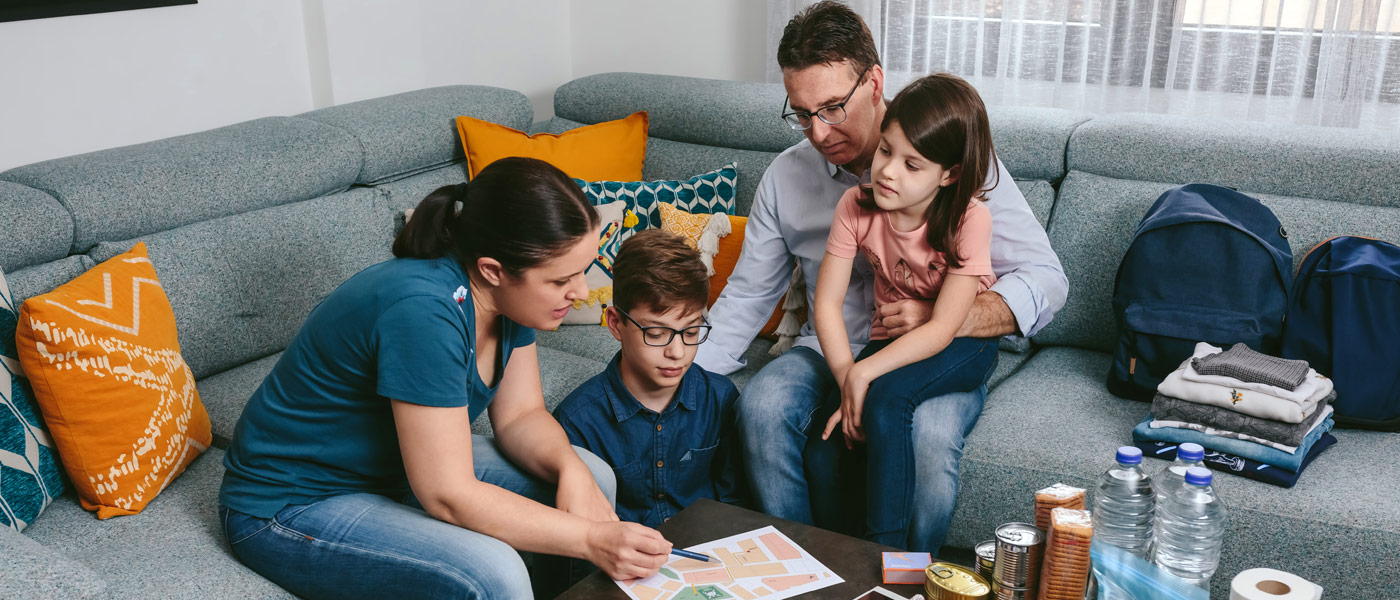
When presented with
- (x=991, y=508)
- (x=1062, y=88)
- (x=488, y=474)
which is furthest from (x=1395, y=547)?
(x=1062, y=88)

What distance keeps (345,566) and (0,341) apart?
2.33 ft

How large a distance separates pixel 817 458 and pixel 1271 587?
31.8 inches

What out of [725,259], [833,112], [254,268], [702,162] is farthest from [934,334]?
[254,268]

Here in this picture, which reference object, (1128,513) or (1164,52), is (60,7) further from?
(1164,52)

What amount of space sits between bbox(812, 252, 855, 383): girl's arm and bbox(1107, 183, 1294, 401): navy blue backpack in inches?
22.3

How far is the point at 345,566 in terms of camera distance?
138 cm

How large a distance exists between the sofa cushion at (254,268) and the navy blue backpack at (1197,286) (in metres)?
1.68

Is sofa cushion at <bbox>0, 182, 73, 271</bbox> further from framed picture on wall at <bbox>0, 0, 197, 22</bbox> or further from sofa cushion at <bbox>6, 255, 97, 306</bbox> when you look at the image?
framed picture on wall at <bbox>0, 0, 197, 22</bbox>

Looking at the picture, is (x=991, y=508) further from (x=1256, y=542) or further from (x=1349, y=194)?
(x=1349, y=194)

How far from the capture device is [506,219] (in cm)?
133

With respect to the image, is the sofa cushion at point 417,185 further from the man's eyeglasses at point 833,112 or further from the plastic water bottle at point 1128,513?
the plastic water bottle at point 1128,513

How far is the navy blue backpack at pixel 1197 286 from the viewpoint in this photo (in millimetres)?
1908

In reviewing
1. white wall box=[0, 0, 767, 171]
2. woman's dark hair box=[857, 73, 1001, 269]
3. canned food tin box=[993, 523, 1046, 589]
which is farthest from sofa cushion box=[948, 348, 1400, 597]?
white wall box=[0, 0, 767, 171]

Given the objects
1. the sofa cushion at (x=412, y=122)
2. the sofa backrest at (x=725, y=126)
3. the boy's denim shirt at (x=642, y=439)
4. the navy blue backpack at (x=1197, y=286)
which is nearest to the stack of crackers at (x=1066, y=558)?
the boy's denim shirt at (x=642, y=439)
